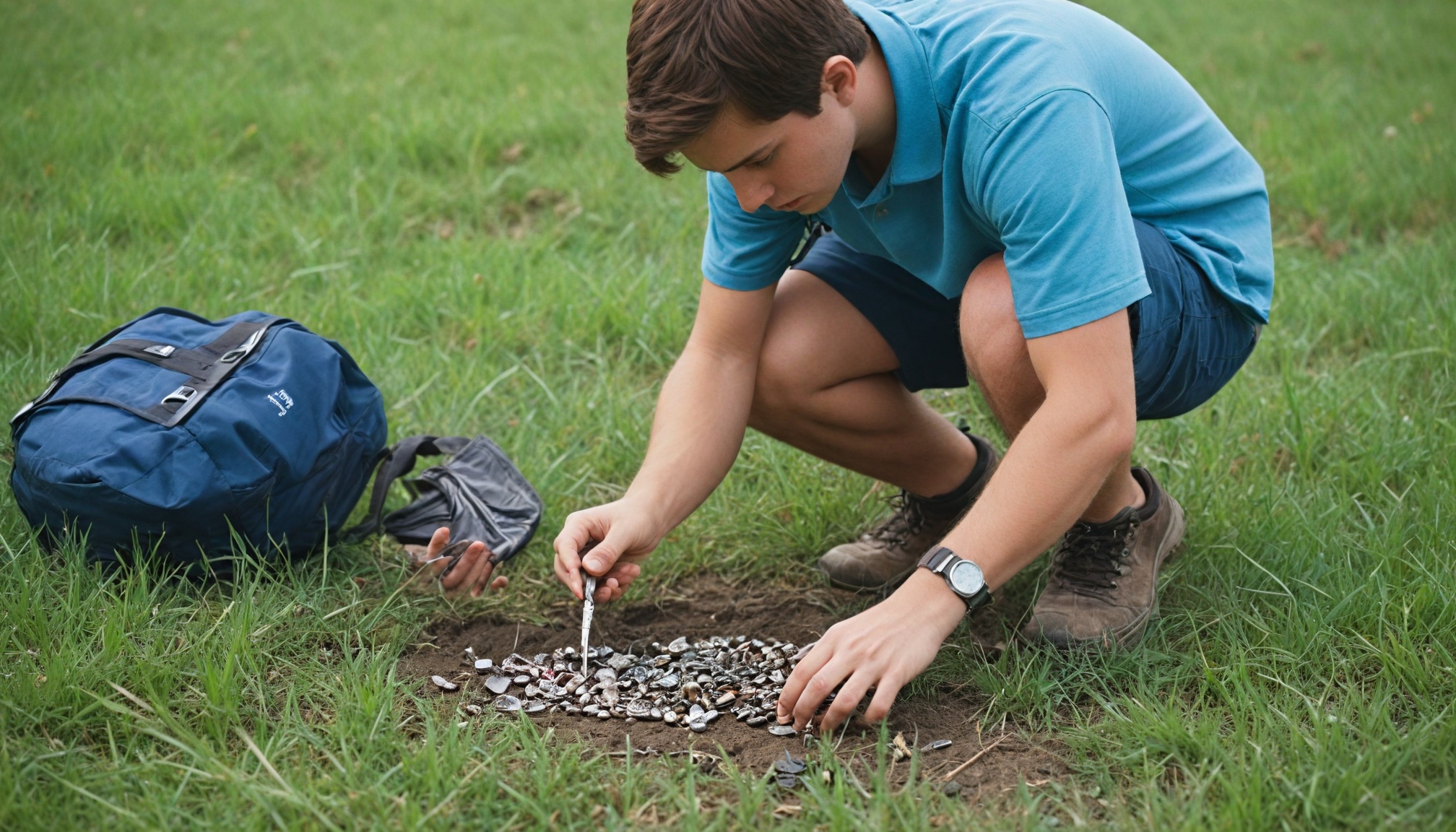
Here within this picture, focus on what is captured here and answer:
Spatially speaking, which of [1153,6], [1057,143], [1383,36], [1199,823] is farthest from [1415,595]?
[1153,6]

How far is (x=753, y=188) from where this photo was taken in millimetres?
2074

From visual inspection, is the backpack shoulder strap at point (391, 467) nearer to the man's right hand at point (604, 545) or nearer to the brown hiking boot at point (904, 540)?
the man's right hand at point (604, 545)

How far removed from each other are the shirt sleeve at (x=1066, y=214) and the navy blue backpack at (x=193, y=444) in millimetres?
1632

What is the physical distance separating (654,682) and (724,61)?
4.10ft

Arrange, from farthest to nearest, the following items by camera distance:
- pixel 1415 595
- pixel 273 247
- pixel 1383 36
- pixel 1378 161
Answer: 1. pixel 1383 36
2. pixel 1378 161
3. pixel 273 247
4. pixel 1415 595

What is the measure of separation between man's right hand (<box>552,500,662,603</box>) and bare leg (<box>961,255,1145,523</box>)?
742 mm

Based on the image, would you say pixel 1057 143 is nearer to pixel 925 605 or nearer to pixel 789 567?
pixel 925 605

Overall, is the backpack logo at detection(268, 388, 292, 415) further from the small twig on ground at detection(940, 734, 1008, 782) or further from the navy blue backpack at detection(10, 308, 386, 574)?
the small twig on ground at detection(940, 734, 1008, 782)

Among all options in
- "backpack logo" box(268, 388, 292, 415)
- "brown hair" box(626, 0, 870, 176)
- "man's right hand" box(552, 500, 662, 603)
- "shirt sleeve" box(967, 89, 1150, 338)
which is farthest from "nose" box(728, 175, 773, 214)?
"backpack logo" box(268, 388, 292, 415)

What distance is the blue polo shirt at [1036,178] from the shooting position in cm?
189

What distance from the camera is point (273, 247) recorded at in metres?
4.34

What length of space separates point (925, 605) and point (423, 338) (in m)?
2.34

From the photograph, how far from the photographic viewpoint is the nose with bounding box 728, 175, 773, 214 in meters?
2.07

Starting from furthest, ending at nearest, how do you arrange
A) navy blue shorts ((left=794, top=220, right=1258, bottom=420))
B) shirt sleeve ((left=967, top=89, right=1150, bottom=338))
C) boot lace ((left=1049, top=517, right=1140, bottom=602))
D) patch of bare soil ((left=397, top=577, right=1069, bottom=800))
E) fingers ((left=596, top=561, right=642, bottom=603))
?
boot lace ((left=1049, top=517, right=1140, bottom=602)), fingers ((left=596, top=561, right=642, bottom=603)), navy blue shorts ((left=794, top=220, right=1258, bottom=420)), patch of bare soil ((left=397, top=577, right=1069, bottom=800)), shirt sleeve ((left=967, top=89, right=1150, bottom=338))
